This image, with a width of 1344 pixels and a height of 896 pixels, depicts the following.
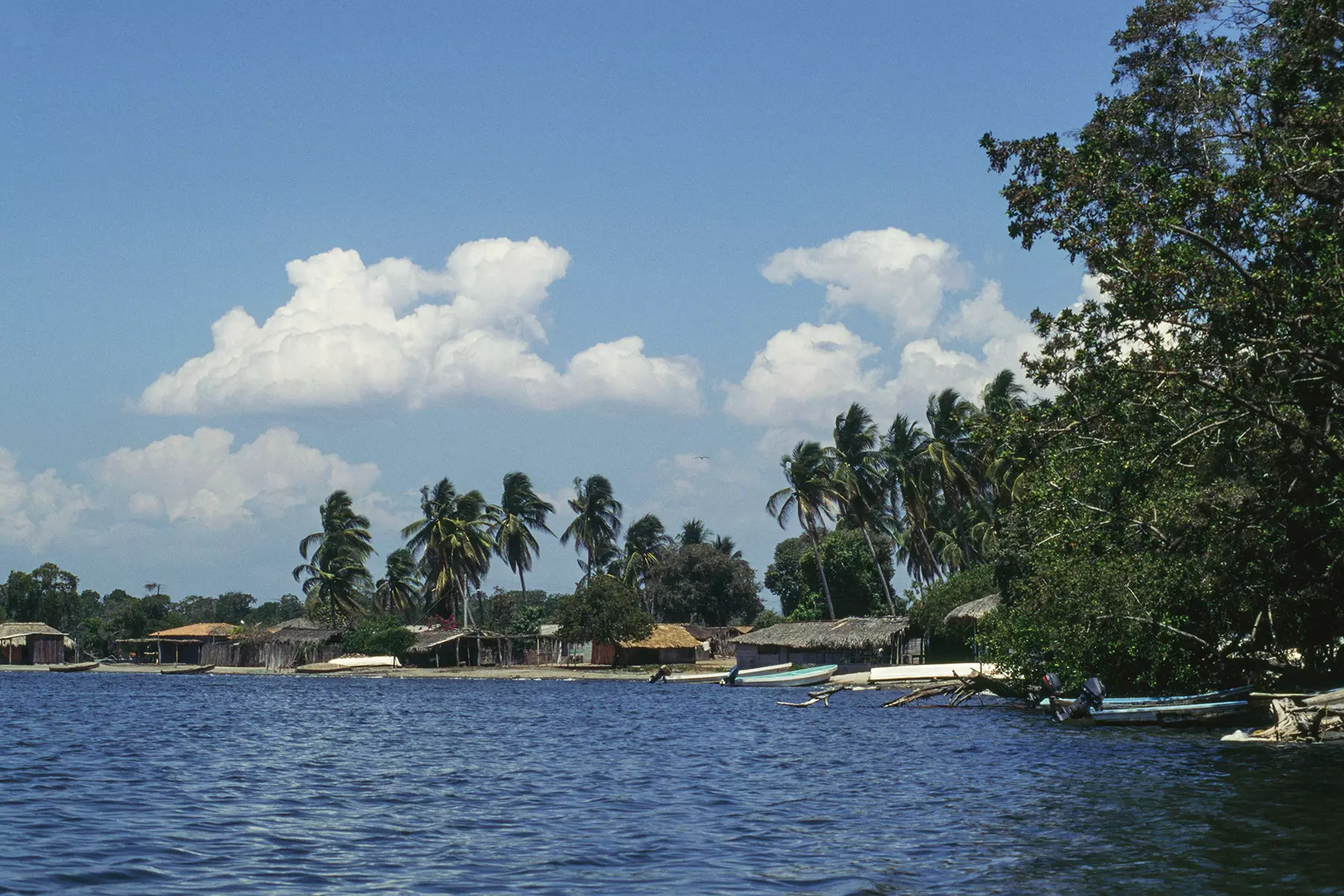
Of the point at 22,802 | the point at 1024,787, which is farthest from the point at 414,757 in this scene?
the point at 1024,787

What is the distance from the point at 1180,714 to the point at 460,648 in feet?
226

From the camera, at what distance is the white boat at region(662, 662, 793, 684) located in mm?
69375

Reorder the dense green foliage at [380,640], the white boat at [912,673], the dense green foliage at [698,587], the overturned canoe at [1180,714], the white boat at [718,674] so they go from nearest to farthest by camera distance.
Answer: the overturned canoe at [1180,714] → the white boat at [912,673] → the white boat at [718,674] → the dense green foliage at [380,640] → the dense green foliage at [698,587]

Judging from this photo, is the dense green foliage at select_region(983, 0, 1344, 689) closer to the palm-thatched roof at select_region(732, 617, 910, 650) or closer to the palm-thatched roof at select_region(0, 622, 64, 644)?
the palm-thatched roof at select_region(732, 617, 910, 650)

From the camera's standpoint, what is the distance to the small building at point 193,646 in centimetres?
9825

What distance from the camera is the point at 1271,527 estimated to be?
23.8m

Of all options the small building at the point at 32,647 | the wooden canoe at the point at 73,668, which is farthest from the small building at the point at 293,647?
the small building at the point at 32,647

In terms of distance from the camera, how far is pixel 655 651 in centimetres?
8812

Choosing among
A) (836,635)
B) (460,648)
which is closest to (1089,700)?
(836,635)

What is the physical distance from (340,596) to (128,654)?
25.9 metres

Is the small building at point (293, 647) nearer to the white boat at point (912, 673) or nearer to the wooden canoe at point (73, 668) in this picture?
the wooden canoe at point (73, 668)

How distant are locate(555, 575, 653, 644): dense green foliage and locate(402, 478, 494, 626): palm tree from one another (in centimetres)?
1180

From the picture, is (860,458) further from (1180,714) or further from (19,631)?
(19,631)

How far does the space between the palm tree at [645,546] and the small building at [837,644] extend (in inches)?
1131
